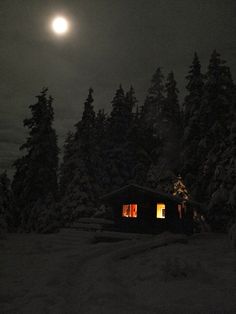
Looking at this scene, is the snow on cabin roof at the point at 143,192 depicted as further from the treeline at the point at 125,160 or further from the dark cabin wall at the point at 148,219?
the treeline at the point at 125,160

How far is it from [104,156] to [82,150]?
8928 millimetres

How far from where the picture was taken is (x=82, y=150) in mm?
38125

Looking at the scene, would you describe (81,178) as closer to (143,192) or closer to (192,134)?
(143,192)

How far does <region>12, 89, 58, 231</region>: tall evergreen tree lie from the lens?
31234mm

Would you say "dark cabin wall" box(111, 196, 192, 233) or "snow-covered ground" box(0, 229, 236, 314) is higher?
"dark cabin wall" box(111, 196, 192, 233)

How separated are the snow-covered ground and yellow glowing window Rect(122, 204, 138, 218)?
1252cm

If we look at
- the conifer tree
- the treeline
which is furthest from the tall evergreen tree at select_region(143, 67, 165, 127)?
the conifer tree

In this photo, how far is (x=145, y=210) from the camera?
27.7 metres

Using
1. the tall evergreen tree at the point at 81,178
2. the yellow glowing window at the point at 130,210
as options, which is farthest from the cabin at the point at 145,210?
the tall evergreen tree at the point at 81,178

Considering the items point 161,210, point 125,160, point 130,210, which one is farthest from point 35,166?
point 125,160

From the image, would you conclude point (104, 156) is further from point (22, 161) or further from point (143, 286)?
point (143, 286)

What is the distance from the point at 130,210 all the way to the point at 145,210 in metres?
1.59

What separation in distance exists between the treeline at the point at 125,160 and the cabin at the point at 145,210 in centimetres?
362

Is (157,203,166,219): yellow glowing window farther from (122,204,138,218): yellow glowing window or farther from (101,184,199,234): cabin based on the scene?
(122,204,138,218): yellow glowing window
